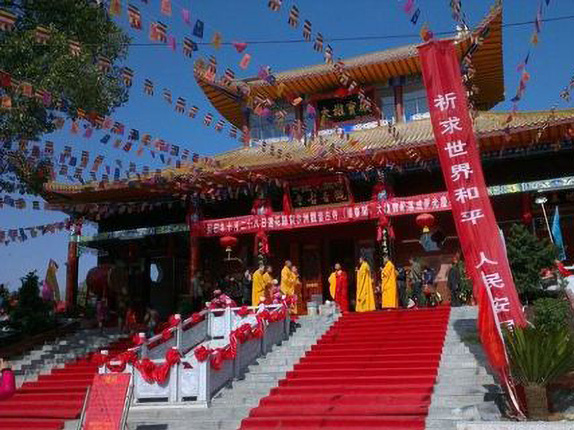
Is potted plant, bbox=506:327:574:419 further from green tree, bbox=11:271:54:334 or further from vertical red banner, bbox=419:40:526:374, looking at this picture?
green tree, bbox=11:271:54:334

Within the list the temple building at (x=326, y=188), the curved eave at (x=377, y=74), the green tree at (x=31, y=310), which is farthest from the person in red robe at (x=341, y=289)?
the green tree at (x=31, y=310)

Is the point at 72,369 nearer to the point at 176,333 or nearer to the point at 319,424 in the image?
the point at 176,333

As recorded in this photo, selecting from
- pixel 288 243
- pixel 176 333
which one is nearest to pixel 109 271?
pixel 288 243

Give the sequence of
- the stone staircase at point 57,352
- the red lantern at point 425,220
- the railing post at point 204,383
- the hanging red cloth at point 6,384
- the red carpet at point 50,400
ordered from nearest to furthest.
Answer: the hanging red cloth at point 6,384, the railing post at point 204,383, the red carpet at point 50,400, the stone staircase at point 57,352, the red lantern at point 425,220

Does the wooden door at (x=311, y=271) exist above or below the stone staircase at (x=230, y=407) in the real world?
above

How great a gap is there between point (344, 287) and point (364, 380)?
5.87 meters

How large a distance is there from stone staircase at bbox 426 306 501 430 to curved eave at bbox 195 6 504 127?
8.94 metres

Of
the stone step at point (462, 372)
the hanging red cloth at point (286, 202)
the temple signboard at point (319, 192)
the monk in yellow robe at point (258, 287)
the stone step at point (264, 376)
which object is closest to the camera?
the stone step at point (462, 372)

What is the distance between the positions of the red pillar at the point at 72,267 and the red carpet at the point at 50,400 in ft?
17.6

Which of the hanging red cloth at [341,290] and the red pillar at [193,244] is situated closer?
the hanging red cloth at [341,290]

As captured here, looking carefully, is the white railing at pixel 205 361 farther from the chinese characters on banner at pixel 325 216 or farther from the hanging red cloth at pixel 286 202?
the hanging red cloth at pixel 286 202

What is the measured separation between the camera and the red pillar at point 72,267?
1831 centimetres

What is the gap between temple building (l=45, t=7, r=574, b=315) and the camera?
14.9 metres

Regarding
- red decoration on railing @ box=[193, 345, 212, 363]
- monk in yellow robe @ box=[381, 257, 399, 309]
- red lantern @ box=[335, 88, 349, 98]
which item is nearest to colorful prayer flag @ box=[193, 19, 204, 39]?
red decoration on railing @ box=[193, 345, 212, 363]
